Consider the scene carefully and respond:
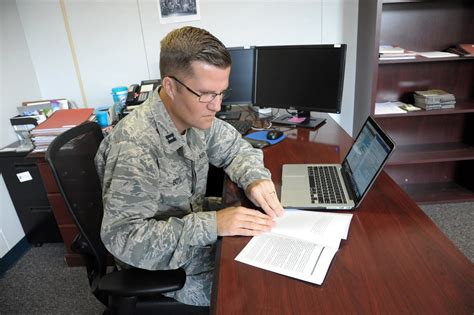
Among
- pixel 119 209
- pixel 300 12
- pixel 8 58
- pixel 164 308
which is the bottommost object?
pixel 164 308

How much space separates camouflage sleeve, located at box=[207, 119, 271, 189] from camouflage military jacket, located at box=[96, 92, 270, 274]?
1.9 inches

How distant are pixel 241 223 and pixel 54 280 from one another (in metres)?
1.57

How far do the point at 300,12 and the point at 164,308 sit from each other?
2.05 metres

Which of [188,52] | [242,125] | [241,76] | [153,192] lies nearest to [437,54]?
[241,76]

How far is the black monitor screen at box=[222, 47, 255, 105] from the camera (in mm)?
2051

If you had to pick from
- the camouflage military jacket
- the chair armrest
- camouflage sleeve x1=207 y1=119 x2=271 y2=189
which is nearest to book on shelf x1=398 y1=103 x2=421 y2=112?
camouflage sleeve x1=207 y1=119 x2=271 y2=189

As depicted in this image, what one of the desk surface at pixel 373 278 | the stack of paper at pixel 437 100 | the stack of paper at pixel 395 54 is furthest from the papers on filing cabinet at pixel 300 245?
the stack of paper at pixel 437 100

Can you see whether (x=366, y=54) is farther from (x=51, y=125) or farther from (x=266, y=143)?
(x=51, y=125)

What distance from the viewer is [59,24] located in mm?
2248

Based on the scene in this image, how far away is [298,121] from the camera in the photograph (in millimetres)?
1938

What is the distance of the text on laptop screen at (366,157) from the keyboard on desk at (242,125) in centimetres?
72

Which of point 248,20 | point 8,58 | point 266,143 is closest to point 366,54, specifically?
point 248,20

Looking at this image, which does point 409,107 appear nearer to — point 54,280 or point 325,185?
point 325,185

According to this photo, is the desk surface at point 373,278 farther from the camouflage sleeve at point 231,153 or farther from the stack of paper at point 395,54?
the stack of paper at point 395,54
